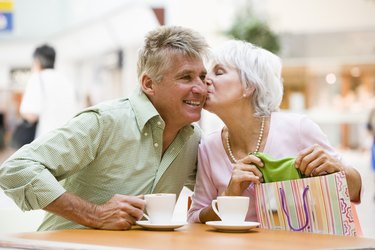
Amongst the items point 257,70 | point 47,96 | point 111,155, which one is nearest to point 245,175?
point 111,155

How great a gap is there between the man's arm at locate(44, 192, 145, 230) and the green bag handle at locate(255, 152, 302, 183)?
0.43 m

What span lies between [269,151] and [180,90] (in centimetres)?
42

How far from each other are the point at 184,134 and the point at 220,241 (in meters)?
0.82

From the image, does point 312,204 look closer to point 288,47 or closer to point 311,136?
point 311,136

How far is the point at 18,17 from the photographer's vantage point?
13719 mm

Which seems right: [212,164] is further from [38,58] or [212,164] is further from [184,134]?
[38,58]

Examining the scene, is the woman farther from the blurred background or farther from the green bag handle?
the blurred background

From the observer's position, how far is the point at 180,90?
2650mm

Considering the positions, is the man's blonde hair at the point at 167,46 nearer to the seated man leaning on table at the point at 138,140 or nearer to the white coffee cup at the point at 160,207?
the seated man leaning on table at the point at 138,140

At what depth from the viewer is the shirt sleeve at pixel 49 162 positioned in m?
2.27

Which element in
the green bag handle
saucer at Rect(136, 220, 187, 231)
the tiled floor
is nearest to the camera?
saucer at Rect(136, 220, 187, 231)

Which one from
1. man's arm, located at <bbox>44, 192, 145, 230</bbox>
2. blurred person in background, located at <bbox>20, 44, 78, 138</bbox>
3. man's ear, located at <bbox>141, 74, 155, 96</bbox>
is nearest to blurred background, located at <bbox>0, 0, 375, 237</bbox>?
blurred person in background, located at <bbox>20, 44, 78, 138</bbox>

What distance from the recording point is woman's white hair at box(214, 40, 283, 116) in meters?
2.84

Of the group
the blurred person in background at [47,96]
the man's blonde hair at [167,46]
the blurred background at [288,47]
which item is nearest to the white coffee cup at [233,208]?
the man's blonde hair at [167,46]
